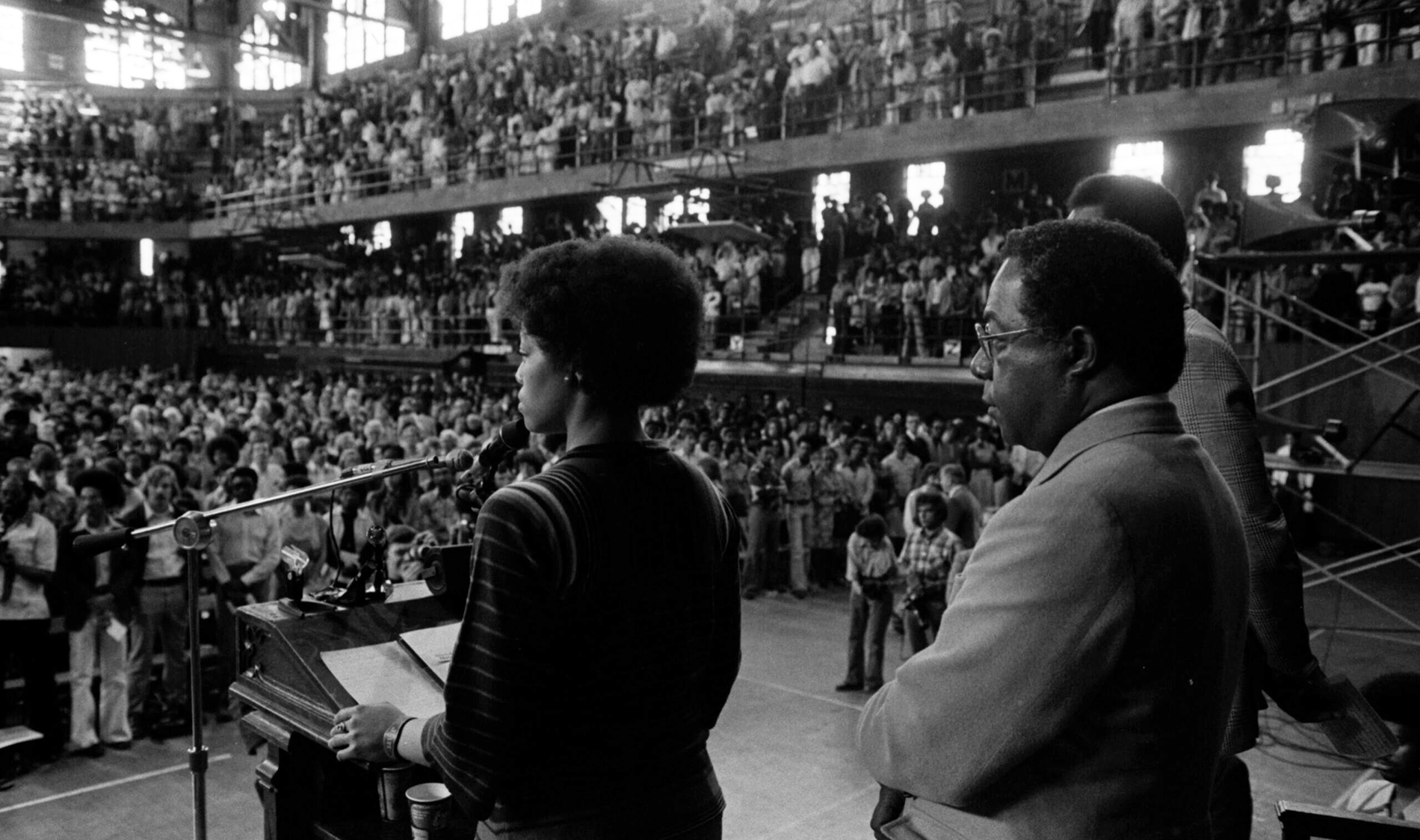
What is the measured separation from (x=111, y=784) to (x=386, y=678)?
15.8 ft

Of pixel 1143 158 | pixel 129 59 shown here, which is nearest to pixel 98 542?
pixel 1143 158

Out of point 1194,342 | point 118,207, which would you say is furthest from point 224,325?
point 1194,342

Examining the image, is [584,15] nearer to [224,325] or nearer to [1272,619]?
[224,325]

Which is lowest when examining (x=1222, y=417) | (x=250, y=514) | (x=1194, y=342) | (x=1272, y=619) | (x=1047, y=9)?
(x=250, y=514)

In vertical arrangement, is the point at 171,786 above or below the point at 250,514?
below

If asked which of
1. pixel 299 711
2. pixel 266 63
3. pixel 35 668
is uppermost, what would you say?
pixel 266 63

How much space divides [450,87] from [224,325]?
10136mm

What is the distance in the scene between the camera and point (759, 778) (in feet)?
20.8

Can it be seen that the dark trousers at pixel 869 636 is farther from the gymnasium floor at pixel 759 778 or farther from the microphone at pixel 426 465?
the microphone at pixel 426 465

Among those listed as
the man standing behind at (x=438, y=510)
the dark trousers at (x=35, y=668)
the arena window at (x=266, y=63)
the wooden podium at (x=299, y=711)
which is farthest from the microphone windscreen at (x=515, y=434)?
the arena window at (x=266, y=63)

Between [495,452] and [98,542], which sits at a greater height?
[495,452]

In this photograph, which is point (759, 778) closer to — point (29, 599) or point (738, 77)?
point (29, 599)

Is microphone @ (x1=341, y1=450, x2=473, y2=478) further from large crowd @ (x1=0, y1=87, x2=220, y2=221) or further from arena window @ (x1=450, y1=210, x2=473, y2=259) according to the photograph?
large crowd @ (x1=0, y1=87, x2=220, y2=221)

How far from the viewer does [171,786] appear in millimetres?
6176
